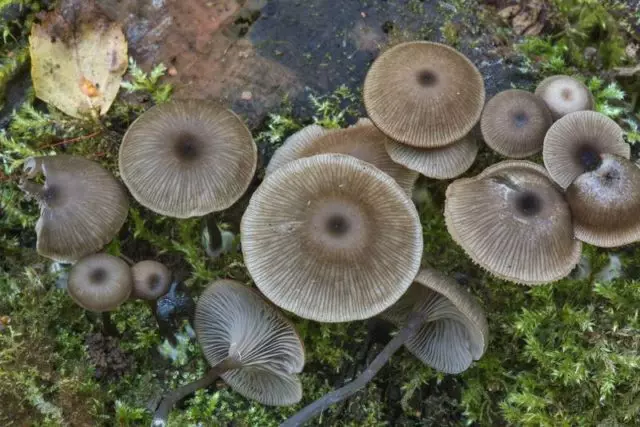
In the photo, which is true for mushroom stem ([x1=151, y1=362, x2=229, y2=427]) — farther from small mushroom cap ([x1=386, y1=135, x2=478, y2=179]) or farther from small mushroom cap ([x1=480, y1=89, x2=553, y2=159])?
small mushroom cap ([x1=480, y1=89, x2=553, y2=159])

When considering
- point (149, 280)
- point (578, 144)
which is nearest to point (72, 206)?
point (149, 280)

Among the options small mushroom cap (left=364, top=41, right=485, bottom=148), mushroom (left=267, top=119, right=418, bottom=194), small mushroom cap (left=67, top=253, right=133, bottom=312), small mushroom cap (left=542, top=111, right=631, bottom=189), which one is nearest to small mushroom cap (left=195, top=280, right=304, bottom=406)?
small mushroom cap (left=67, top=253, right=133, bottom=312)

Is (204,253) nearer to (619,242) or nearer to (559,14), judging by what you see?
(619,242)

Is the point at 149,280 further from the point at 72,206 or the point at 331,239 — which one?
the point at 331,239

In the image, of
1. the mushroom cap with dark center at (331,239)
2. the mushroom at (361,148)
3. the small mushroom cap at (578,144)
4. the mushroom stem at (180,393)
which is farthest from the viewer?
the mushroom at (361,148)

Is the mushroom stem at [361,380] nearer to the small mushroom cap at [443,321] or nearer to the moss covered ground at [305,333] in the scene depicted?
the small mushroom cap at [443,321]

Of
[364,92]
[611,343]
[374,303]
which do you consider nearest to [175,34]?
[364,92]

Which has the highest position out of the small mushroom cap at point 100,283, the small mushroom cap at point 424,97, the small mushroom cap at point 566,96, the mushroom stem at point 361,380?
→ the small mushroom cap at point 424,97

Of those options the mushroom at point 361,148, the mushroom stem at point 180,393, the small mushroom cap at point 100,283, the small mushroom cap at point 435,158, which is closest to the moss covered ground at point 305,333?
the mushroom stem at point 180,393
